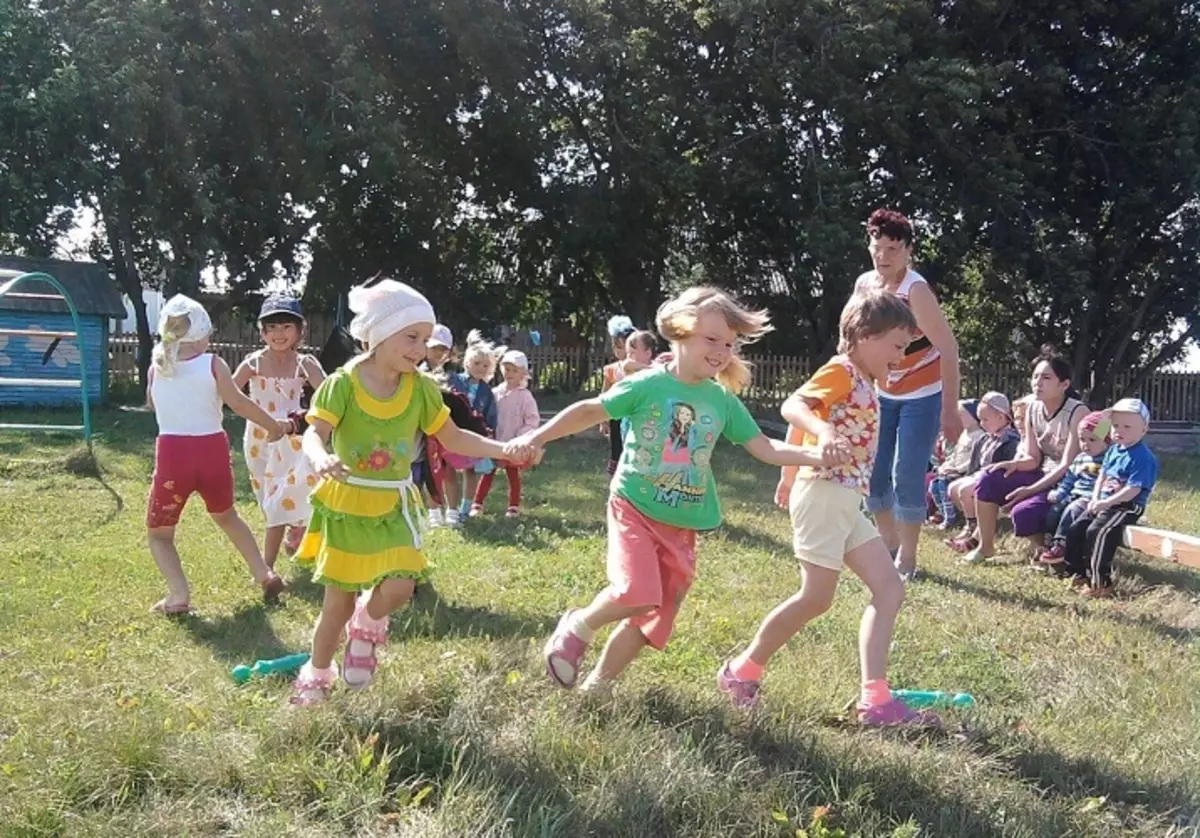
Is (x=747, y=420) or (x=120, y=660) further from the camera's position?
(x=120, y=660)

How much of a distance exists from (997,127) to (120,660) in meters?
21.7

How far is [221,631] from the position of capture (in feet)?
16.8

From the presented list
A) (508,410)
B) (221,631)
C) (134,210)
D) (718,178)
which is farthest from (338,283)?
(221,631)

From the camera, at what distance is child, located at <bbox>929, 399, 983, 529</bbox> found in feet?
30.8

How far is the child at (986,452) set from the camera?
851cm

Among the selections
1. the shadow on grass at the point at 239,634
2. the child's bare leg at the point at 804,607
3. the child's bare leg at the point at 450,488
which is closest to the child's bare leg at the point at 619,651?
the child's bare leg at the point at 804,607

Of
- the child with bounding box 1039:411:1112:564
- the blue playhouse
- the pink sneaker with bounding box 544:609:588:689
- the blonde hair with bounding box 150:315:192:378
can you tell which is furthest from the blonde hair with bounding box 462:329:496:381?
the blue playhouse

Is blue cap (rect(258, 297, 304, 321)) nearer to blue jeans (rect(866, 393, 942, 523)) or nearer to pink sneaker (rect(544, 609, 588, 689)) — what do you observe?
pink sneaker (rect(544, 609, 588, 689))

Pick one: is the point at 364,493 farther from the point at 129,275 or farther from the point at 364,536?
the point at 129,275

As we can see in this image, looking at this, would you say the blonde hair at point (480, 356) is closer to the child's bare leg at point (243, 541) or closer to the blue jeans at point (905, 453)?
the child's bare leg at point (243, 541)

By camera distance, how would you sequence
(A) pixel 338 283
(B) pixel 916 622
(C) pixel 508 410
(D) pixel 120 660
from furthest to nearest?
(A) pixel 338 283, (C) pixel 508 410, (B) pixel 916 622, (D) pixel 120 660

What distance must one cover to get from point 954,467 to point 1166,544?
3328mm

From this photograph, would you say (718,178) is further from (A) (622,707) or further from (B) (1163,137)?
(A) (622,707)

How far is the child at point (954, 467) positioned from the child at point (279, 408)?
18.5 feet
